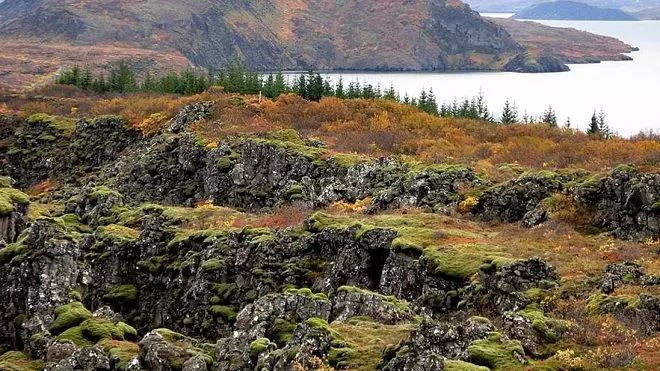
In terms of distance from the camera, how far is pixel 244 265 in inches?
1528

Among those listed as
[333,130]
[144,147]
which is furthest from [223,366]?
[144,147]

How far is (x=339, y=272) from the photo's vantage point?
119 feet

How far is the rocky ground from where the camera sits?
21.9m

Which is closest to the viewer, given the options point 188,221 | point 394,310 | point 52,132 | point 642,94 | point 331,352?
point 331,352

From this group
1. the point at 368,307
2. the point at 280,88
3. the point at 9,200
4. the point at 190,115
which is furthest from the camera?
the point at 280,88

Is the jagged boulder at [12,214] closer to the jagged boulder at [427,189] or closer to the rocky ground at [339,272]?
the rocky ground at [339,272]

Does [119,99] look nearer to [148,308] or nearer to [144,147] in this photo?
[144,147]

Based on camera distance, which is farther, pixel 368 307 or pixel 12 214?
pixel 12 214

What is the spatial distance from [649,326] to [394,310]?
8.37m

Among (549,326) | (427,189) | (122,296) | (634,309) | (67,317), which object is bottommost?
(122,296)

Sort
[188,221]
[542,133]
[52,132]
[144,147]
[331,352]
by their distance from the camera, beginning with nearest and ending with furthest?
[331,352] < [188,221] < [542,133] < [144,147] < [52,132]

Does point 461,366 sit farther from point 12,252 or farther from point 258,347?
point 12,252

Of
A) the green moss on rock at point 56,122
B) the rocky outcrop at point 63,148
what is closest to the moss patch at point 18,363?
the rocky outcrop at point 63,148

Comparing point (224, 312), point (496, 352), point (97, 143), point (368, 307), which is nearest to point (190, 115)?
point (97, 143)
